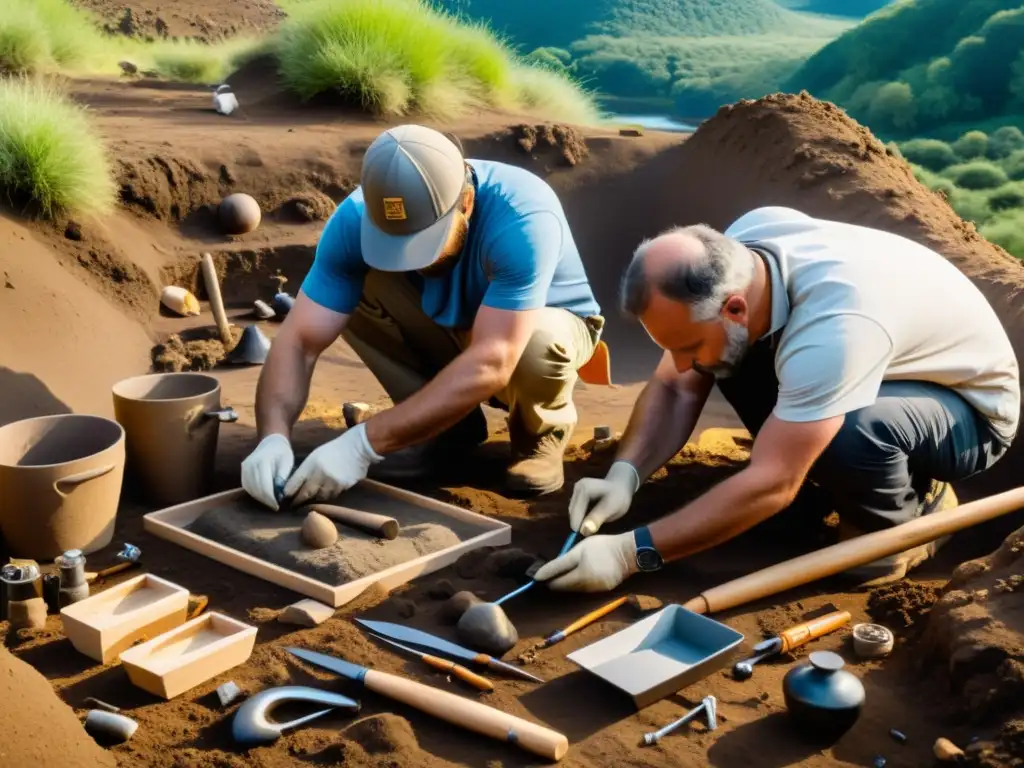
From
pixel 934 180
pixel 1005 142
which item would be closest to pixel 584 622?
pixel 934 180

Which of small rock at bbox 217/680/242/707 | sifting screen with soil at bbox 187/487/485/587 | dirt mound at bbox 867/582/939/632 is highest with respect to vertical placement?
small rock at bbox 217/680/242/707

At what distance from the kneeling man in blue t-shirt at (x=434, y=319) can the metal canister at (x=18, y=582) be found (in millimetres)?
853

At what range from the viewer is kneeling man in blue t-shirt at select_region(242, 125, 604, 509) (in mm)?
4055

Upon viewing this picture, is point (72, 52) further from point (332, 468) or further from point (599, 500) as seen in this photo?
point (599, 500)

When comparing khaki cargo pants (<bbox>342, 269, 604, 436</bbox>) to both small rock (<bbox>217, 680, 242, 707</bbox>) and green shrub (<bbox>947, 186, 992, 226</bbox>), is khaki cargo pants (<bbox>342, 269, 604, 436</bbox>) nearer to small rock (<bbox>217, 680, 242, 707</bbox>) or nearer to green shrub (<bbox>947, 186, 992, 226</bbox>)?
small rock (<bbox>217, 680, 242, 707</bbox>)

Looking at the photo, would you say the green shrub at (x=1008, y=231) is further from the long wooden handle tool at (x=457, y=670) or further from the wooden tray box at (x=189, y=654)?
the wooden tray box at (x=189, y=654)

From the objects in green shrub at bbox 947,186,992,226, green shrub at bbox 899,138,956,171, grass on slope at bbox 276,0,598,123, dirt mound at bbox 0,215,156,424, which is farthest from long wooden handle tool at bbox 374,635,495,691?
green shrub at bbox 899,138,956,171

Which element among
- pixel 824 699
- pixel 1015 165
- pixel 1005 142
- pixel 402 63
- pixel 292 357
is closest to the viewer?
pixel 824 699

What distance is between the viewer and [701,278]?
3332 mm

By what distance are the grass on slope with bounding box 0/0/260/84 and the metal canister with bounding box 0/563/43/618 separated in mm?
8219

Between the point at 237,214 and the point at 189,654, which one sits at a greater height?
the point at 237,214

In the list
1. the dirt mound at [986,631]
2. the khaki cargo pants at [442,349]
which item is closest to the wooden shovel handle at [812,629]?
the dirt mound at [986,631]

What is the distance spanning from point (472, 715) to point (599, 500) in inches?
50.1

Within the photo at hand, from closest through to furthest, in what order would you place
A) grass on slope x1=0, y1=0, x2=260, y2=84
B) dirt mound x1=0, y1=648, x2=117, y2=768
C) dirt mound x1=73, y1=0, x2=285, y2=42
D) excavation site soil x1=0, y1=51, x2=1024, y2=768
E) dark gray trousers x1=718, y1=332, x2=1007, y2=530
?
dirt mound x1=0, y1=648, x2=117, y2=768 < excavation site soil x1=0, y1=51, x2=1024, y2=768 < dark gray trousers x1=718, y1=332, x2=1007, y2=530 < grass on slope x1=0, y1=0, x2=260, y2=84 < dirt mound x1=73, y1=0, x2=285, y2=42
